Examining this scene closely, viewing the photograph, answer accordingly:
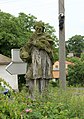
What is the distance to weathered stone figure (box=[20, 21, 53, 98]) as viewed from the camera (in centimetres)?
769

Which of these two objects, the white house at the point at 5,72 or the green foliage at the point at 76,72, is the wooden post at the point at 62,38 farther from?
the green foliage at the point at 76,72

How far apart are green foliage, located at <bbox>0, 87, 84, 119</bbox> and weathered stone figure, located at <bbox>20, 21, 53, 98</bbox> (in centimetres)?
106

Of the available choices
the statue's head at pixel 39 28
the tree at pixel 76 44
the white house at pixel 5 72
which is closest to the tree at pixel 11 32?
the white house at pixel 5 72

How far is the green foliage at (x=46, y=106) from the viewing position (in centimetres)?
467

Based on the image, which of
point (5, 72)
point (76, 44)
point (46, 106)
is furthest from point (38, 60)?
point (76, 44)

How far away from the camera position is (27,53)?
25.6ft

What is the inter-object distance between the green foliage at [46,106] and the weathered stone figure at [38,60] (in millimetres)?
1060

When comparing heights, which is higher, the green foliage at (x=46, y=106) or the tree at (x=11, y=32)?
the tree at (x=11, y=32)

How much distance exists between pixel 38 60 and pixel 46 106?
219 cm

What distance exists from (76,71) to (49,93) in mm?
40881

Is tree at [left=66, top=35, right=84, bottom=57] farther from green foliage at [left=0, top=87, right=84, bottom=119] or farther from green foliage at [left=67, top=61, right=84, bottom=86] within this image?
green foliage at [left=0, top=87, right=84, bottom=119]

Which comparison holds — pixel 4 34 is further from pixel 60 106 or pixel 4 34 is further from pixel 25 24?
pixel 60 106

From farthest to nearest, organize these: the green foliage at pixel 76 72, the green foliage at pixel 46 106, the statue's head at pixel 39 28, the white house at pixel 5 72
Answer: the green foliage at pixel 76 72
the white house at pixel 5 72
the statue's head at pixel 39 28
the green foliage at pixel 46 106

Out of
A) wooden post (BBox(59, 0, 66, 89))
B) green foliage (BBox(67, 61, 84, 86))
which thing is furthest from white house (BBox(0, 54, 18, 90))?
wooden post (BBox(59, 0, 66, 89))
